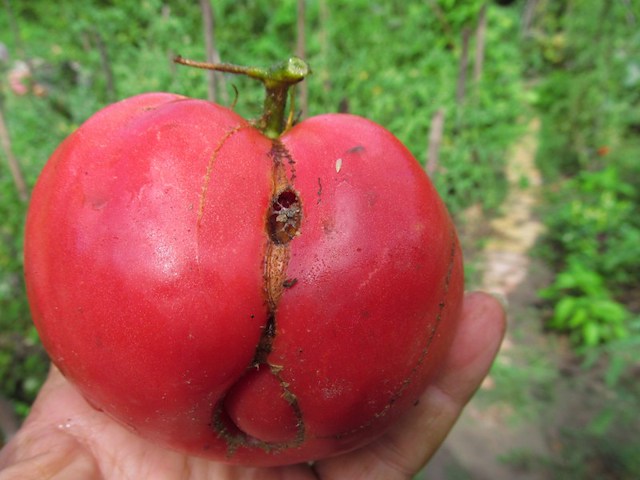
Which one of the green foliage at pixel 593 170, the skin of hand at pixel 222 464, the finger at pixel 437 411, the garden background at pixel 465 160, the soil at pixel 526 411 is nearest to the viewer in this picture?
the skin of hand at pixel 222 464

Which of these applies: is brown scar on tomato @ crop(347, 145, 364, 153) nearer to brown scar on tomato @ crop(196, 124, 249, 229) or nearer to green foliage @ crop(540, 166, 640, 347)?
brown scar on tomato @ crop(196, 124, 249, 229)

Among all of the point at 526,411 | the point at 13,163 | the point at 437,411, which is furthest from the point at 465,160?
the point at 13,163

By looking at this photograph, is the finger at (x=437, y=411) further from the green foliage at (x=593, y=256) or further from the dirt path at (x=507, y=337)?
the green foliage at (x=593, y=256)

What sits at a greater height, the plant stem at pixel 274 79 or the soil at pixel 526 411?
the plant stem at pixel 274 79

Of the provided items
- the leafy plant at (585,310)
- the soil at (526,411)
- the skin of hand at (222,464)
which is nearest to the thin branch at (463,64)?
the soil at (526,411)

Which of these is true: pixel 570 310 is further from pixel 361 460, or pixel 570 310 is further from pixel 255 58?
pixel 255 58

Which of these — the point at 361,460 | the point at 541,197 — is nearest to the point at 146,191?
the point at 361,460

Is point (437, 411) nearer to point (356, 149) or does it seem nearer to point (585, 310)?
point (356, 149)

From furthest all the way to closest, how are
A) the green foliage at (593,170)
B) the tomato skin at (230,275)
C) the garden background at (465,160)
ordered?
the green foliage at (593,170)
the garden background at (465,160)
the tomato skin at (230,275)

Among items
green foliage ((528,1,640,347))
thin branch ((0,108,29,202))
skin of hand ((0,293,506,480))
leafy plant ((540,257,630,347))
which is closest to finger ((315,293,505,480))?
skin of hand ((0,293,506,480))
